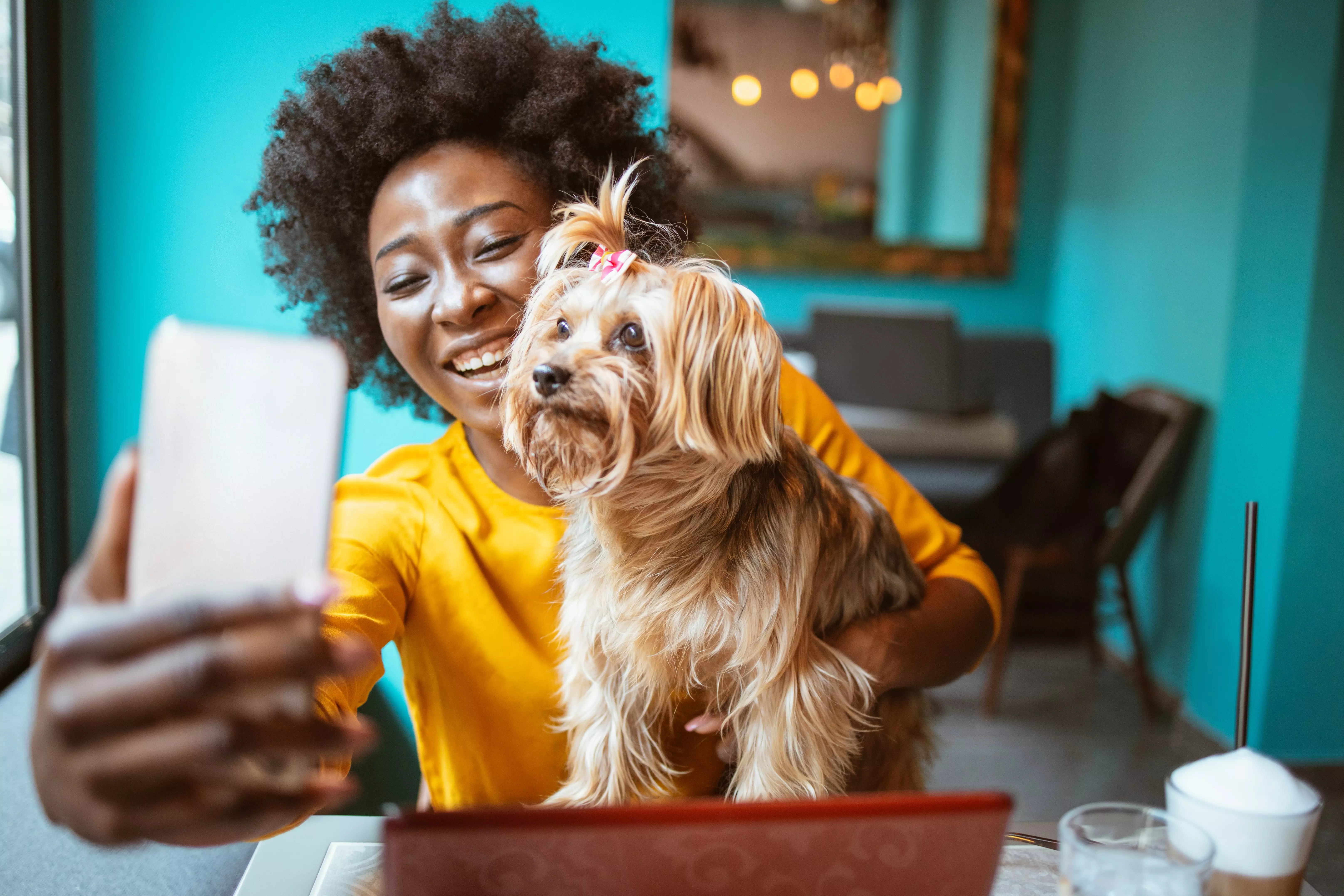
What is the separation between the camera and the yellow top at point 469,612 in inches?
47.2

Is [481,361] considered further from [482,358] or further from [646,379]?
[646,379]

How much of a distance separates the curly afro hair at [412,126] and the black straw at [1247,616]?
0.78 meters

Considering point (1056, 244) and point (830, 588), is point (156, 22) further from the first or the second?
point (1056, 244)

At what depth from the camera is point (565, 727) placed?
125 centimetres

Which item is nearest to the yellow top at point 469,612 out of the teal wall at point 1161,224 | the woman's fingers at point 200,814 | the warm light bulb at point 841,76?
the woman's fingers at point 200,814

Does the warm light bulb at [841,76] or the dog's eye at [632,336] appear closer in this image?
the dog's eye at [632,336]

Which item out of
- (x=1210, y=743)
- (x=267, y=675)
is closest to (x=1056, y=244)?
(x=1210, y=743)

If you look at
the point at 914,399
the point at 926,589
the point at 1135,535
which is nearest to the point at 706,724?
the point at 926,589

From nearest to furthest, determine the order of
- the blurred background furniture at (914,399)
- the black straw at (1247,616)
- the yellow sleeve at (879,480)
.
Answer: the black straw at (1247,616) → the yellow sleeve at (879,480) → the blurred background furniture at (914,399)

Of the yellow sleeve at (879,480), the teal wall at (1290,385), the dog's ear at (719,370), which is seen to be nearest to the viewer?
the dog's ear at (719,370)

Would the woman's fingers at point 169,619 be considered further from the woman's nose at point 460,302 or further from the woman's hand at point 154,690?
the woman's nose at point 460,302

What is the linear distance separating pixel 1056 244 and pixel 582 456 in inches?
202

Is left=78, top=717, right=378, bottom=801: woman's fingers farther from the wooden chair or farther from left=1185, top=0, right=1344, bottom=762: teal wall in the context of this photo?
the wooden chair

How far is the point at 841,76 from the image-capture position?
19.0 ft
